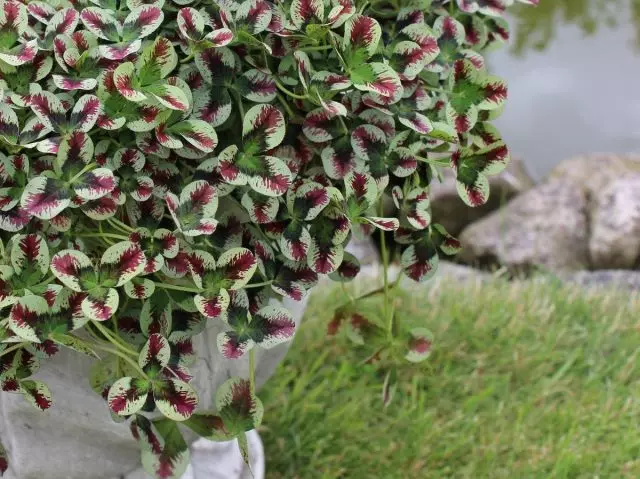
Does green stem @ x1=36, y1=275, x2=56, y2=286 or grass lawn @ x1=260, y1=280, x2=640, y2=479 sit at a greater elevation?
green stem @ x1=36, y1=275, x2=56, y2=286

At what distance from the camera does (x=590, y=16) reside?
26.1ft

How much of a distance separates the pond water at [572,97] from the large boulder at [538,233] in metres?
1.04

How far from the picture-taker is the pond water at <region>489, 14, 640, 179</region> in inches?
231

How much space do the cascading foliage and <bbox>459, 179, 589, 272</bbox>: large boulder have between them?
280 centimetres

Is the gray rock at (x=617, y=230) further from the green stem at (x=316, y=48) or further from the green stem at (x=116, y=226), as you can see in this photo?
the green stem at (x=116, y=226)

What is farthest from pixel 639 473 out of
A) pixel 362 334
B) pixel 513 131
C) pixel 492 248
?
pixel 513 131

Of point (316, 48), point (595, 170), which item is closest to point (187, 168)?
point (316, 48)

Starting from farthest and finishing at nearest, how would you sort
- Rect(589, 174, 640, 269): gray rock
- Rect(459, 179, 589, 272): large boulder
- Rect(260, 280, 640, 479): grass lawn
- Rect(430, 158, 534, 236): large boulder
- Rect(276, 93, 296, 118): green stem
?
Rect(430, 158, 534, 236): large boulder < Rect(459, 179, 589, 272): large boulder < Rect(589, 174, 640, 269): gray rock < Rect(260, 280, 640, 479): grass lawn < Rect(276, 93, 296, 118): green stem

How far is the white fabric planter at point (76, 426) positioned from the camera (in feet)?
4.50

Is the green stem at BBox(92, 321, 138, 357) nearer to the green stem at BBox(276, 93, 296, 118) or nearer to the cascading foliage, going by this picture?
the cascading foliage

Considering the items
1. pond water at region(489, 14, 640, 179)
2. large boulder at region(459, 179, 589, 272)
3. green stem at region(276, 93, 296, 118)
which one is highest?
green stem at region(276, 93, 296, 118)

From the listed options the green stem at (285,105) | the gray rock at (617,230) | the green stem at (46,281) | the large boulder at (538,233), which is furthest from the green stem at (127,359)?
the gray rock at (617,230)

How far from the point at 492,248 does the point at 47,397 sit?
3.26 metres

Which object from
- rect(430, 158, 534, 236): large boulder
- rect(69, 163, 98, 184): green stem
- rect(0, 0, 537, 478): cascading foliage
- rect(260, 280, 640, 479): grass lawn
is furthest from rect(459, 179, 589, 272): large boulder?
rect(69, 163, 98, 184): green stem
